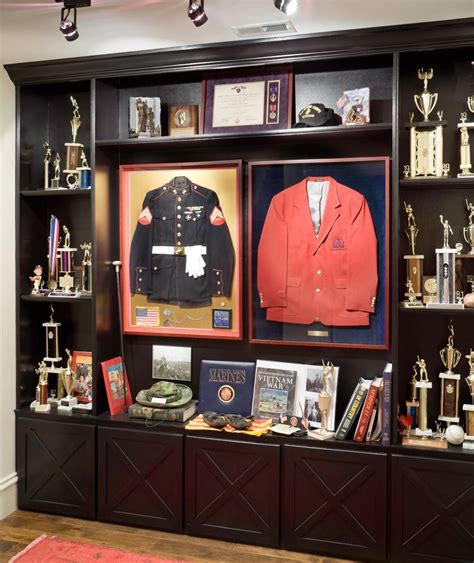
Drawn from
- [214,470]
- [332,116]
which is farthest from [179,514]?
[332,116]

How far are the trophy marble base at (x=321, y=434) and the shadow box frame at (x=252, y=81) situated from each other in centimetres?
168

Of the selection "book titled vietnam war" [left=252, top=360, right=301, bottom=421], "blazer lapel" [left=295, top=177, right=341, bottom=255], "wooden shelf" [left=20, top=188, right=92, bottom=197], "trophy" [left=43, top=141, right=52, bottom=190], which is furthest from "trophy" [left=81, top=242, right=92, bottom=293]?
"blazer lapel" [left=295, top=177, right=341, bottom=255]

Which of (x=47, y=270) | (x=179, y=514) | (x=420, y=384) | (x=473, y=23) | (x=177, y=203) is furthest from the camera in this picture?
(x=47, y=270)

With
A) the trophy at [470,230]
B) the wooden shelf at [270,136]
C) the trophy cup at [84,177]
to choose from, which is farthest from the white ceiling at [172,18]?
the trophy at [470,230]

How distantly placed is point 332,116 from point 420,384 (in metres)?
1.53

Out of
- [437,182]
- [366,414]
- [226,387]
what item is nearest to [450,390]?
[366,414]

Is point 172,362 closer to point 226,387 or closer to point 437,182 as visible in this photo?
point 226,387

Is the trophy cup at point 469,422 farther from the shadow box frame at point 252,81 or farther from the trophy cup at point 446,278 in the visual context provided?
the shadow box frame at point 252,81

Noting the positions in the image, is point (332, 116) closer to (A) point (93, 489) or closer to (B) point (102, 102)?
(B) point (102, 102)

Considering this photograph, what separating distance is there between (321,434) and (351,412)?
0.21 meters

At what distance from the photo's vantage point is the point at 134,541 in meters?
3.33

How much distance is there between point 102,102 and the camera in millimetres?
3588

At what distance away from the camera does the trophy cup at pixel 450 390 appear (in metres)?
3.16

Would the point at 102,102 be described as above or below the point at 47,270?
above
